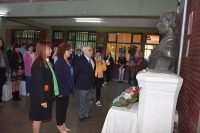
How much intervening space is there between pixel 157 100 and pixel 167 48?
2.31ft

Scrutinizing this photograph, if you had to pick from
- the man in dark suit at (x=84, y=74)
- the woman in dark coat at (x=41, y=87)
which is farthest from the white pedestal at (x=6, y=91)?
the woman in dark coat at (x=41, y=87)

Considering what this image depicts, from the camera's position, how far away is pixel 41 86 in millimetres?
3121

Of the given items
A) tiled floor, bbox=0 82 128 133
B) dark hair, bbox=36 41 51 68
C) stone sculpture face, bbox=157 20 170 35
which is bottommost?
tiled floor, bbox=0 82 128 133

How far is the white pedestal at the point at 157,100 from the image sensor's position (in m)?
2.79

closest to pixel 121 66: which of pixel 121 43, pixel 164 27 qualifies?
pixel 121 43

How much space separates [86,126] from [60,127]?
2.21 ft

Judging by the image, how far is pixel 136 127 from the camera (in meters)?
3.12

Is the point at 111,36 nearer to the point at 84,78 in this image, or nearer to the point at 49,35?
the point at 49,35

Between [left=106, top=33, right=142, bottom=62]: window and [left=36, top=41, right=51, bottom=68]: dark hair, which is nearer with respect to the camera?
[left=36, top=41, right=51, bottom=68]: dark hair

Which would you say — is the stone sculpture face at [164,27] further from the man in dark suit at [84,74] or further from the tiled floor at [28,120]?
the tiled floor at [28,120]

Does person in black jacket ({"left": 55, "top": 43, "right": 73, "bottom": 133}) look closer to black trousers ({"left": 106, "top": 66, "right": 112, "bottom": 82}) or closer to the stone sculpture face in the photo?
the stone sculpture face

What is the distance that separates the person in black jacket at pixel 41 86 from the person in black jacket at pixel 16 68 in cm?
330

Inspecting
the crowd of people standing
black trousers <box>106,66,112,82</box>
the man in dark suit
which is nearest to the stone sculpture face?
the crowd of people standing

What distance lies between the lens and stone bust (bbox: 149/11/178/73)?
3074 millimetres
